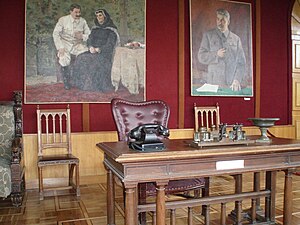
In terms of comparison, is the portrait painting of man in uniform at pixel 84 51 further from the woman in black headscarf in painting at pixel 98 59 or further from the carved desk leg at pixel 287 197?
the carved desk leg at pixel 287 197

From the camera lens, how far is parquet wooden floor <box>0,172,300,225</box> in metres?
2.92

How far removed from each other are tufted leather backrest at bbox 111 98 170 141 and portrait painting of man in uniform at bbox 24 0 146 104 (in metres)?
1.58

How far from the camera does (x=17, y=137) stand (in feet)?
12.0

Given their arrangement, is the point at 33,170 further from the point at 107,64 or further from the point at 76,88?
the point at 107,64

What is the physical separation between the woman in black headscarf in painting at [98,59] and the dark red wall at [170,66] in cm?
30

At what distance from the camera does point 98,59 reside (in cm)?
434

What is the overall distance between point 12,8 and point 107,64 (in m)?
1.37

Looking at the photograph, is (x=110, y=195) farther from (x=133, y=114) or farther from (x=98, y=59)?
(x=98, y=59)

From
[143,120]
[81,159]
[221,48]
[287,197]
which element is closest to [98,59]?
[81,159]

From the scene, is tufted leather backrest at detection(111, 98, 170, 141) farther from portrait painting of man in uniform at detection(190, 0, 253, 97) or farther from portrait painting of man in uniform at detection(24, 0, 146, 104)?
portrait painting of man in uniform at detection(190, 0, 253, 97)

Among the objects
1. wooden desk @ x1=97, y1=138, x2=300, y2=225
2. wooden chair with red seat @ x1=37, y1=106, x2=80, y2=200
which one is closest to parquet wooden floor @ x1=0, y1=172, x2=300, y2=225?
wooden chair with red seat @ x1=37, y1=106, x2=80, y2=200

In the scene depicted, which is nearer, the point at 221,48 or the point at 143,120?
the point at 143,120

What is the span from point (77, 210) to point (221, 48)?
127 inches

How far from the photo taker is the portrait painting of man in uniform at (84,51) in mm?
4078
